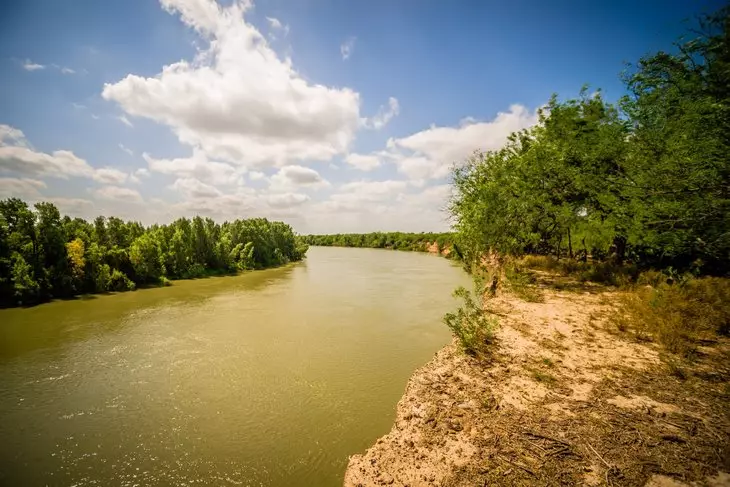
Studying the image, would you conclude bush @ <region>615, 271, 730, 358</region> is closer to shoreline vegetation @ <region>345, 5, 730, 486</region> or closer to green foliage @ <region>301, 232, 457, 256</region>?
shoreline vegetation @ <region>345, 5, 730, 486</region>

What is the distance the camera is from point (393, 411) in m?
8.64

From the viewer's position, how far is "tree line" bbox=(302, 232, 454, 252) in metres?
103

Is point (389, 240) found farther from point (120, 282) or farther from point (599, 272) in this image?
point (599, 272)

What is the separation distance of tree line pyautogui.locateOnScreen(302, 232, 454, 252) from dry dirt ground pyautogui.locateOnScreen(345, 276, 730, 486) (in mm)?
73055

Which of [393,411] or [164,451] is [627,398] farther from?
[164,451]

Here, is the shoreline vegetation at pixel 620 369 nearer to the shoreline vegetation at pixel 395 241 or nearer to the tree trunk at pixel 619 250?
the tree trunk at pixel 619 250

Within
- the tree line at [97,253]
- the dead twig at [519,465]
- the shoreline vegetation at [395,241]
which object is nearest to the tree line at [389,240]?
the shoreline vegetation at [395,241]

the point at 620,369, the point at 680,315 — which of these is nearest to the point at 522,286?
the point at 680,315

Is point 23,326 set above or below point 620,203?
below

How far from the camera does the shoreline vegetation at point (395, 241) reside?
95713 millimetres

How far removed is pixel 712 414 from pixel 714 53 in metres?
7.45

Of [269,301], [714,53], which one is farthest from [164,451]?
[269,301]

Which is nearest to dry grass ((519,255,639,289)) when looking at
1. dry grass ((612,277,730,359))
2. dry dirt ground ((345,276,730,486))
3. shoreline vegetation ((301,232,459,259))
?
dry grass ((612,277,730,359))

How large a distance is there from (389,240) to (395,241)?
4.29 metres
